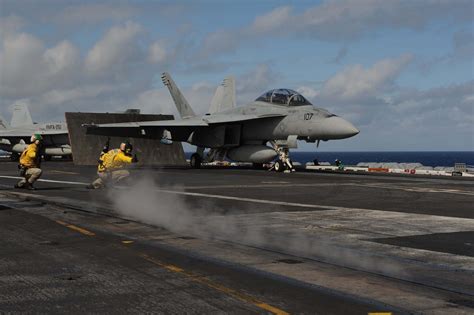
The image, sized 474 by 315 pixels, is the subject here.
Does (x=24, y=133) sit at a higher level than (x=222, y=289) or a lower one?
higher

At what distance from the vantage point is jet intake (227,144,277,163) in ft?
108

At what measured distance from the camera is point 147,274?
7.15m

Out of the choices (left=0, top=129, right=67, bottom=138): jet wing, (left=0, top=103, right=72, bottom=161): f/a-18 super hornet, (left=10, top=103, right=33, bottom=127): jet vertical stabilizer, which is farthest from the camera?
(left=10, top=103, right=33, bottom=127): jet vertical stabilizer

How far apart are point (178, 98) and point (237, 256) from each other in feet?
122

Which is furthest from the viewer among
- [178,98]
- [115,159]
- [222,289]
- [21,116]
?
[21,116]

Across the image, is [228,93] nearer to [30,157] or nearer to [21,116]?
[30,157]

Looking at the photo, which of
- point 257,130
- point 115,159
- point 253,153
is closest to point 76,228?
point 115,159

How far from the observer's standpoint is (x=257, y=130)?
34.2m

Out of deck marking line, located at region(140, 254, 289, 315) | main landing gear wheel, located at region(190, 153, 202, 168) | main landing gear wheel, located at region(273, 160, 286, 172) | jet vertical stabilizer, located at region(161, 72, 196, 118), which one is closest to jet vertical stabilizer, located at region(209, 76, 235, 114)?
jet vertical stabilizer, located at region(161, 72, 196, 118)

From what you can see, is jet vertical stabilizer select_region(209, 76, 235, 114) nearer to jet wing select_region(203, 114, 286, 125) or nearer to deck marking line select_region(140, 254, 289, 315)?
jet wing select_region(203, 114, 286, 125)

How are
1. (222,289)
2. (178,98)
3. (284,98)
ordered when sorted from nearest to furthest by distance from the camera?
(222,289)
(284,98)
(178,98)

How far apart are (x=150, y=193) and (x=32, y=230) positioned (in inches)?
329

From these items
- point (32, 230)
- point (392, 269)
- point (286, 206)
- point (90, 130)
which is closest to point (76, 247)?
point (32, 230)

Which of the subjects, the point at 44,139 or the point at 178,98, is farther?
the point at 44,139
